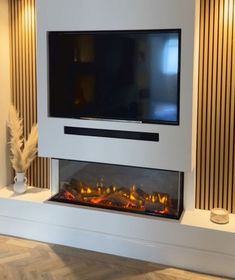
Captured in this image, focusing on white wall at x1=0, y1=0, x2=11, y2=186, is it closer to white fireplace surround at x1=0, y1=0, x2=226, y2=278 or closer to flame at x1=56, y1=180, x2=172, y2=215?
white fireplace surround at x1=0, y1=0, x2=226, y2=278

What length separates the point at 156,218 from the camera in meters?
3.41

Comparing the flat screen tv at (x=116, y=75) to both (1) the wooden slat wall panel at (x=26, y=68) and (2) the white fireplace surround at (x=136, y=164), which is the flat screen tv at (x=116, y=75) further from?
(1) the wooden slat wall panel at (x=26, y=68)

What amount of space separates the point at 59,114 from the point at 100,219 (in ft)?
3.15

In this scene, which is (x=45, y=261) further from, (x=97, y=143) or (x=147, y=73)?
(x=147, y=73)

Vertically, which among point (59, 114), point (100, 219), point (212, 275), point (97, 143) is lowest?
point (212, 275)

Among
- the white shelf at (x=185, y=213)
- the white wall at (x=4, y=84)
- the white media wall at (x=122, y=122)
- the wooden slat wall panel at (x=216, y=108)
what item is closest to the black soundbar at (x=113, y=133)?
the white media wall at (x=122, y=122)

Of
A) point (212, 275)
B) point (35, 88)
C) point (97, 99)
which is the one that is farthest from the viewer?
point (35, 88)

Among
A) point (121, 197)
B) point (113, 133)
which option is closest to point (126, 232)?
point (121, 197)

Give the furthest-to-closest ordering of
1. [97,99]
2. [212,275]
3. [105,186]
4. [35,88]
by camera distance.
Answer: [35,88]
[105,186]
[97,99]
[212,275]

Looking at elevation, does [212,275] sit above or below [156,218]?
below

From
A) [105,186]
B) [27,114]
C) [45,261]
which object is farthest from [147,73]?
[45,261]

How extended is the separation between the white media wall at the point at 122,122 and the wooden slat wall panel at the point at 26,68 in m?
0.44

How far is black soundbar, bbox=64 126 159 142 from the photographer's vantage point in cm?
338

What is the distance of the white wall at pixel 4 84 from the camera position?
4.02m
